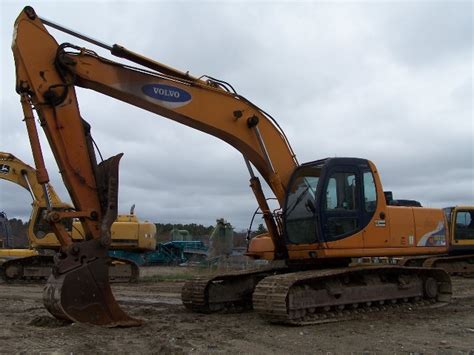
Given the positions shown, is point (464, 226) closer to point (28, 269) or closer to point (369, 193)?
point (369, 193)

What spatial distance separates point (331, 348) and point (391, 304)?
3.88 meters

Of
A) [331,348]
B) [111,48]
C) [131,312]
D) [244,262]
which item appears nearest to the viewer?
[331,348]

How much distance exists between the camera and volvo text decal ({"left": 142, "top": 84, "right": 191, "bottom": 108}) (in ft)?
30.3

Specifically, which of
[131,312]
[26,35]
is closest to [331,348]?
[131,312]

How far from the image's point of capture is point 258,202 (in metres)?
10.7

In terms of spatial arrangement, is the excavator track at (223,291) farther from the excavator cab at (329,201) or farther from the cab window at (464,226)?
the cab window at (464,226)

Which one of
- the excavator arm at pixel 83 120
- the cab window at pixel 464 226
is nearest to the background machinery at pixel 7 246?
the excavator arm at pixel 83 120

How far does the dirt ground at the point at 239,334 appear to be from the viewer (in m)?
6.99

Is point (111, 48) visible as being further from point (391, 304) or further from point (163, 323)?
point (391, 304)

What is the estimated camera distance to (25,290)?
1645cm

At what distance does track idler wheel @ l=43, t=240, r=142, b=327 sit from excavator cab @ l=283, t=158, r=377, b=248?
11.2 feet

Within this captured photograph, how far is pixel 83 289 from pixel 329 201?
14.2ft

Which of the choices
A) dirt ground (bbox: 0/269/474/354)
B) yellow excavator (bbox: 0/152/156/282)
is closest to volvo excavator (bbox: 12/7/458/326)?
dirt ground (bbox: 0/269/474/354)

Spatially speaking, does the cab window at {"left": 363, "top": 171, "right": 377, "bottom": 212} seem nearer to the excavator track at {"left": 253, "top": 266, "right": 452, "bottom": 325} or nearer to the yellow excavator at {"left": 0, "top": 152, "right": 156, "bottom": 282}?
the excavator track at {"left": 253, "top": 266, "right": 452, "bottom": 325}
